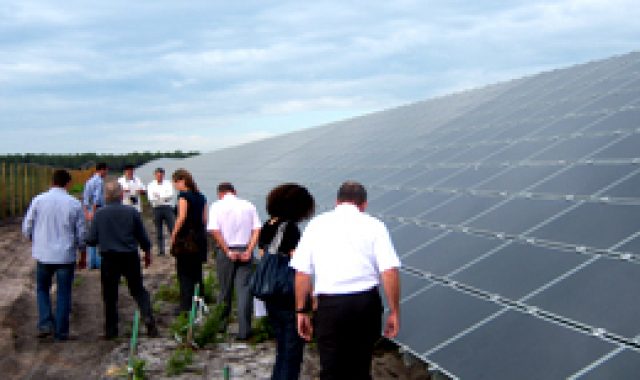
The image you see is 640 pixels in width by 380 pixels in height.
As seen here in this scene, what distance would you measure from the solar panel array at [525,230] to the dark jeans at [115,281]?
139 inches

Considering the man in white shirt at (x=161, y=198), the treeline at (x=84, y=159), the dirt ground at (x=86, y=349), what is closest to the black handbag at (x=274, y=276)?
the dirt ground at (x=86, y=349)

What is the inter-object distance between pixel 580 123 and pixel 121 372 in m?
8.47

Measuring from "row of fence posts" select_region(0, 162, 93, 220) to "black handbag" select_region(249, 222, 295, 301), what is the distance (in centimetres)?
2625

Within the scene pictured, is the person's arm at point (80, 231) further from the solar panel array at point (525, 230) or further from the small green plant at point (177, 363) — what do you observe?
the solar panel array at point (525, 230)

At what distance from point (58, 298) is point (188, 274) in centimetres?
184

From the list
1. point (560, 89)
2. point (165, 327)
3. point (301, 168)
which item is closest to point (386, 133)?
point (301, 168)

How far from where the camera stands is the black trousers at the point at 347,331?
5602 millimetres

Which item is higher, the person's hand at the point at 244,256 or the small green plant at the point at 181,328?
the person's hand at the point at 244,256

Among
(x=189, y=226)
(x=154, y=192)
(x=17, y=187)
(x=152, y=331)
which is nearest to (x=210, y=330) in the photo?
(x=152, y=331)

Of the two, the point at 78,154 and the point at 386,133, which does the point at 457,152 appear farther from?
the point at 78,154

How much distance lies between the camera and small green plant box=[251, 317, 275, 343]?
9.89 metres

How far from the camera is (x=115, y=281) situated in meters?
10.1

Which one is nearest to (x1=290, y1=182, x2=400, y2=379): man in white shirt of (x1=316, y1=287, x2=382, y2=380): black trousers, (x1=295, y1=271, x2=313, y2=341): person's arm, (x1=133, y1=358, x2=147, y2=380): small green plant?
(x1=316, y1=287, x2=382, y2=380): black trousers

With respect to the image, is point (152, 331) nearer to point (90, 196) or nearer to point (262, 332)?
point (262, 332)
